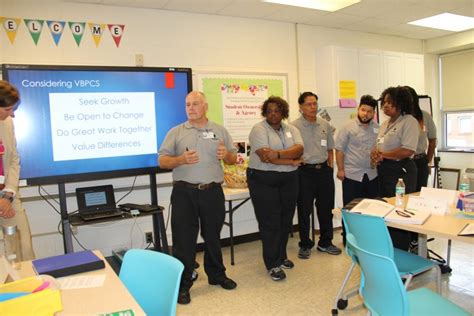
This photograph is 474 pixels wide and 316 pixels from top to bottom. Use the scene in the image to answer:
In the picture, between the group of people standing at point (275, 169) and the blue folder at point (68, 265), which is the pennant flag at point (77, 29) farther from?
the blue folder at point (68, 265)

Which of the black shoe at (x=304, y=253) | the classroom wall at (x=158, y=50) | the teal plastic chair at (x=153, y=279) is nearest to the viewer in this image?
the teal plastic chair at (x=153, y=279)

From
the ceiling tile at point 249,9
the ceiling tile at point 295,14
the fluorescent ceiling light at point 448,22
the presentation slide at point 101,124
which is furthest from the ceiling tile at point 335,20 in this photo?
the presentation slide at point 101,124

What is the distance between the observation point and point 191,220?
3.07 metres

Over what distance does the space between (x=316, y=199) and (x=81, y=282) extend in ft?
9.47

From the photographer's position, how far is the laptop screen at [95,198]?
329cm

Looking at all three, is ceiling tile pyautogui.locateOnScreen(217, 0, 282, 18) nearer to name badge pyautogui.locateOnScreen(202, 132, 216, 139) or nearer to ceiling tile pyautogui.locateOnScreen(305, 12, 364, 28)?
ceiling tile pyautogui.locateOnScreen(305, 12, 364, 28)

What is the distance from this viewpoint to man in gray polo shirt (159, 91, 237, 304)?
3020 millimetres

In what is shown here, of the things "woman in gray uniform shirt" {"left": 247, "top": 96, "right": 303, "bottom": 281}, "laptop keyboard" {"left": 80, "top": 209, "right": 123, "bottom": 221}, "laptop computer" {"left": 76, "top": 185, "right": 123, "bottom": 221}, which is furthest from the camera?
"woman in gray uniform shirt" {"left": 247, "top": 96, "right": 303, "bottom": 281}

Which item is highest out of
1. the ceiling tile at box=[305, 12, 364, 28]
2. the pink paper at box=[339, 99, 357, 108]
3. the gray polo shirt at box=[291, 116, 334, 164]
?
the ceiling tile at box=[305, 12, 364, 28]

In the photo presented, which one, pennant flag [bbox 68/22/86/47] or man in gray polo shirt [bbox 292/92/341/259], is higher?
pennant flag [bbox 68/22/86/47]

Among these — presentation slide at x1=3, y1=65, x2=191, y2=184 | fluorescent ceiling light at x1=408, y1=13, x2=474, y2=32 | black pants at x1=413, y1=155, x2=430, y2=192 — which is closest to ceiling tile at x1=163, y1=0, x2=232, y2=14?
presentation slide at x1=3, y1=65, x2=191, y2=184

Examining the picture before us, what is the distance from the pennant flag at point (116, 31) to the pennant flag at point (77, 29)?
9.8 inches

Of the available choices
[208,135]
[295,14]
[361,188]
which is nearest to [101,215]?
[208,135]

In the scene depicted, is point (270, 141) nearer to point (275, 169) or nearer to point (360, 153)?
point (275, 169)
